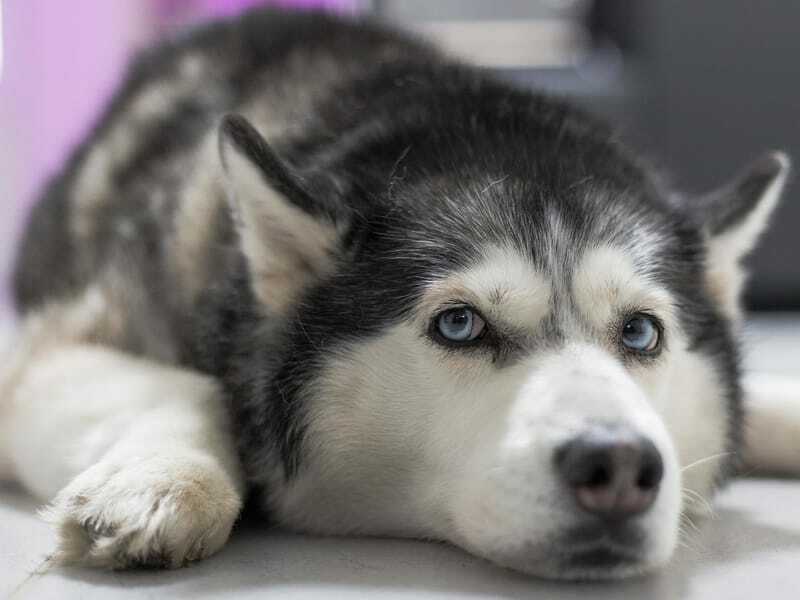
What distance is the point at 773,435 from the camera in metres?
2.48

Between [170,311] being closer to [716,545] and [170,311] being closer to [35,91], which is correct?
[716,545]

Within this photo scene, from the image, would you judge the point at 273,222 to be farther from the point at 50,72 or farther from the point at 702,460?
the point at 50,72

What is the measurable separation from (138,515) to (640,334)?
0.91m

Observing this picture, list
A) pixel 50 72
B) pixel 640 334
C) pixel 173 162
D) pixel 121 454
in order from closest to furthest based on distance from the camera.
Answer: pixel 121 454, pixel 640 334, pixel 173 162, pixel 50 72

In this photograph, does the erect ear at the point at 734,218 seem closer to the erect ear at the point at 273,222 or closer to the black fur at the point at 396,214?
the black fur at the point at 396,214

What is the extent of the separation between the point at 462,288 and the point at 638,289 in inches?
12.4

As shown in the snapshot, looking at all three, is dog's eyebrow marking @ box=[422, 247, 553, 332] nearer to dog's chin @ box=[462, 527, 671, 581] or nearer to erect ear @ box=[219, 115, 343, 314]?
erect ear @ box=[219, 115, 343, 314]

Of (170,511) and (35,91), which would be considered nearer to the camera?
(170,511)

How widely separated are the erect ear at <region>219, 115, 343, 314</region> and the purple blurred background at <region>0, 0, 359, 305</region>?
302 cm

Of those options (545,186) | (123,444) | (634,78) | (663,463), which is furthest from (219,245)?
(634,78)

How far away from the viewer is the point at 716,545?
192 centimetres

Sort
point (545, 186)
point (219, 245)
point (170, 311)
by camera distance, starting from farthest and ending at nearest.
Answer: point (170, 311) → point (219, 245) → point (545, 186)

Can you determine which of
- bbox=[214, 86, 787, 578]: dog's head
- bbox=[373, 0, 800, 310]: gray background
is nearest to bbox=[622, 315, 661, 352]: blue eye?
bbox=[214, 86, 787, 578]: dog's head

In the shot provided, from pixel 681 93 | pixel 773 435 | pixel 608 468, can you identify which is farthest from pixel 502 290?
pixel 681 93
